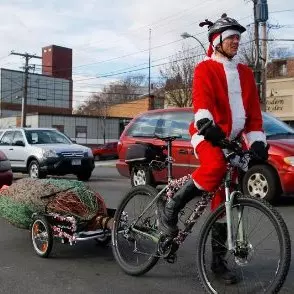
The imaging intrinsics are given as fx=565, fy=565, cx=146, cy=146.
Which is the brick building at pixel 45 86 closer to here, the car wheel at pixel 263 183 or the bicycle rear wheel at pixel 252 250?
the car wheel at pixel 263 183

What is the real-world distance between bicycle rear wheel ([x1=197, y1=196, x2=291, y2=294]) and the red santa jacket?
1.98 ft

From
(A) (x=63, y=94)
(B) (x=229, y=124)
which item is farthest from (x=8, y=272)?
(A) (x=63, y=94)

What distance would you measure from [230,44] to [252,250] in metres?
1.55

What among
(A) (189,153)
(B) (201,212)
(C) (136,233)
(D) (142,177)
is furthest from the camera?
(D) (142,177)

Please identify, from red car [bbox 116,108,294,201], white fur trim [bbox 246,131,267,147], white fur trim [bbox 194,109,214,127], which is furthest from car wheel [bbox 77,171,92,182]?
white fur trim [bbox 194,109,214,127]

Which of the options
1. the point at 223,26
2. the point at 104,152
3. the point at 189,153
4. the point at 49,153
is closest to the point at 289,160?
the point at 189,153

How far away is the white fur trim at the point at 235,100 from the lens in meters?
4.28

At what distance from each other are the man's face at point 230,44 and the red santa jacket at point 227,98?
0.08 m

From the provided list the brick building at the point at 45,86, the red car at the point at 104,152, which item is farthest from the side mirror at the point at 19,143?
the brick building at the point at 45,86

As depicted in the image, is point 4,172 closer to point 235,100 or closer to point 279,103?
point 235,100

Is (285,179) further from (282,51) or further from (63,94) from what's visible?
(63,94)

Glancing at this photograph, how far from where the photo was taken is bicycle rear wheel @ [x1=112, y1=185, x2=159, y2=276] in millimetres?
4836

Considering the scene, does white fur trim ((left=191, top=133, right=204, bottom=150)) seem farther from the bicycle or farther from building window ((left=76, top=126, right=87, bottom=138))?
building window ((left=76, top=126, right=87, bottom=138))

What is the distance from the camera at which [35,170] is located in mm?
15320
